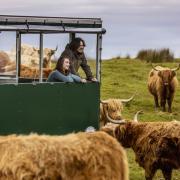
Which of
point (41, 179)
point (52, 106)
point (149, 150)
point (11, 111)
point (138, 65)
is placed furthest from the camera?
point (138, 65)

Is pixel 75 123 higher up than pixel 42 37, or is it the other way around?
pixel 42 37

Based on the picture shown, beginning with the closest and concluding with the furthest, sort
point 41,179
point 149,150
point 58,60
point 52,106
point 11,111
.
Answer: point 41,179, point 11,111, point 52,106, point 58,60, point 149,150

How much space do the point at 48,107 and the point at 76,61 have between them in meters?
1.12

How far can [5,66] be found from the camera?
31.0 ft

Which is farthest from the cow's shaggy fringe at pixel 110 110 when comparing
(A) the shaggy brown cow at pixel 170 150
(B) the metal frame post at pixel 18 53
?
(B) the metal frame post at pixel 18 53

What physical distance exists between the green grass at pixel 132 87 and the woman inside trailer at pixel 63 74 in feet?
10.7

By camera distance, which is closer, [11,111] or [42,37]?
[11,111]

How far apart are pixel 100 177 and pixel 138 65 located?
2573cm

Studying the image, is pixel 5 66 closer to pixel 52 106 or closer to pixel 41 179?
pixel 52 106

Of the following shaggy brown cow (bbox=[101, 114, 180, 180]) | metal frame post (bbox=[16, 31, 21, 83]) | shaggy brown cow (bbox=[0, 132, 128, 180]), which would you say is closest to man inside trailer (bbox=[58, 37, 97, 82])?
metal frame post (bbox=[16, 31, 21, 83])

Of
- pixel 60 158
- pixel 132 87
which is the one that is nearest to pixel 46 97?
pixel 60 158

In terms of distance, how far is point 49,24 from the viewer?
9.56m

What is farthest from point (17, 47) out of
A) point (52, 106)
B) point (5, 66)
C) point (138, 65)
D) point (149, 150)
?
point (138, 65)

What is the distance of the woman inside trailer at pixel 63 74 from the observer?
9.80 metres
